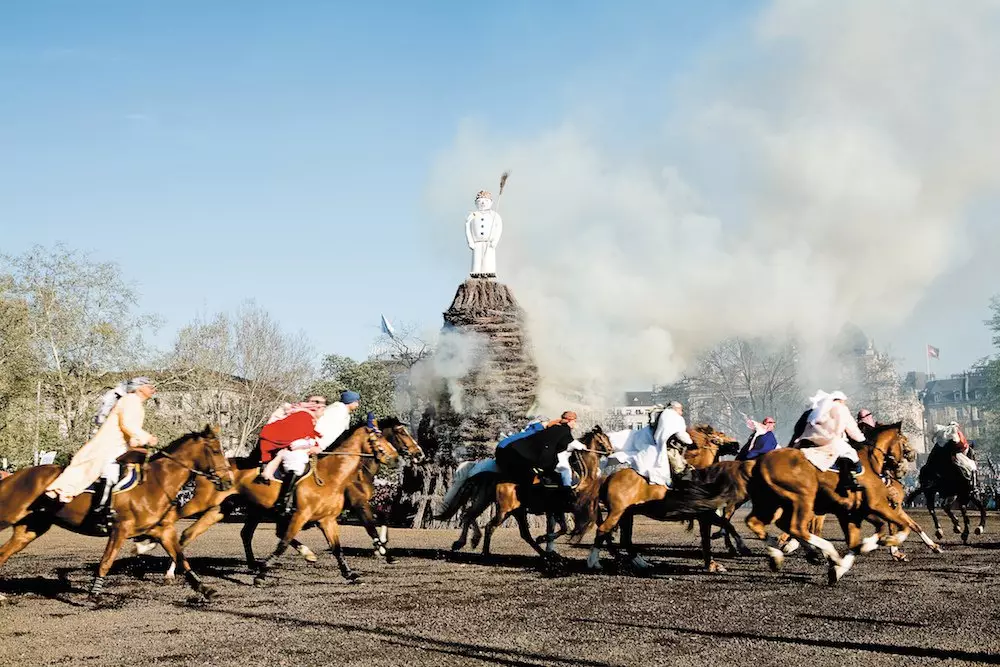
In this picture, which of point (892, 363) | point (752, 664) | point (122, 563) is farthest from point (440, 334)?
point (892, 363)

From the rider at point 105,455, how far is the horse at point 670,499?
22.1 feet

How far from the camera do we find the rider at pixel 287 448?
15.2 m

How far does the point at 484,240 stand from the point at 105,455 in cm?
1863

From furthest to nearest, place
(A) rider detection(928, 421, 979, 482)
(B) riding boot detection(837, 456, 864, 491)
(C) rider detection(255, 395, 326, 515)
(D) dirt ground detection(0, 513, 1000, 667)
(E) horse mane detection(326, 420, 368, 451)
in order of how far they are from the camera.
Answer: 1. (A) rider detection(928, 421, 979, 482)
2. (E) horse mane detection(326, 420, 368, 451)
3. (C) rider detection(255, 395, 326, 515)
4. (B) riding boot detection(837, 456, 864, 491)
5. (D) dirt ground detection(0, 513, 1000, 667)

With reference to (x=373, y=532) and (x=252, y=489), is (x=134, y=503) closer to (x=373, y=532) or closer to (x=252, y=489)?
(x=252, y=489)

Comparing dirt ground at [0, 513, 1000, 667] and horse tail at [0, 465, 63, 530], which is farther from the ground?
horse tail at [0, 465, 63, 530]

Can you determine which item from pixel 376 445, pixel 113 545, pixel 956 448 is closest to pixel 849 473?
pixel 376 445

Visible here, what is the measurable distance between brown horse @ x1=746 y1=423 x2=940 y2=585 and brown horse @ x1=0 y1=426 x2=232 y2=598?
24.8ft

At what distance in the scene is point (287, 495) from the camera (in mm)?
15289

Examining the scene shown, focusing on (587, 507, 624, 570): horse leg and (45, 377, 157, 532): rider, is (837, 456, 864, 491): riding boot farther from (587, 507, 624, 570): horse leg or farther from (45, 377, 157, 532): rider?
(45, 377, 157, 532): rider

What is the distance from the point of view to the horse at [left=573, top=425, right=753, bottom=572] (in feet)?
47.6

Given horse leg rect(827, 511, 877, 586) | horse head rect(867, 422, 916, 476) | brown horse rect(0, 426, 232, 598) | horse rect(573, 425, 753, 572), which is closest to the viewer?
brown horse rect(0, 426, 232, 598)

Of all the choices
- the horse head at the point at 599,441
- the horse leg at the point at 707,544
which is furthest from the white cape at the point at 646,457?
the horse head at the point at 599,441

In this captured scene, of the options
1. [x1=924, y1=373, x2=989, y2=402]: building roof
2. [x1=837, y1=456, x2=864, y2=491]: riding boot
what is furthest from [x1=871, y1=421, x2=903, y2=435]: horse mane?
[x1=924, y1=373, x2=989, y2=402]: building roof
